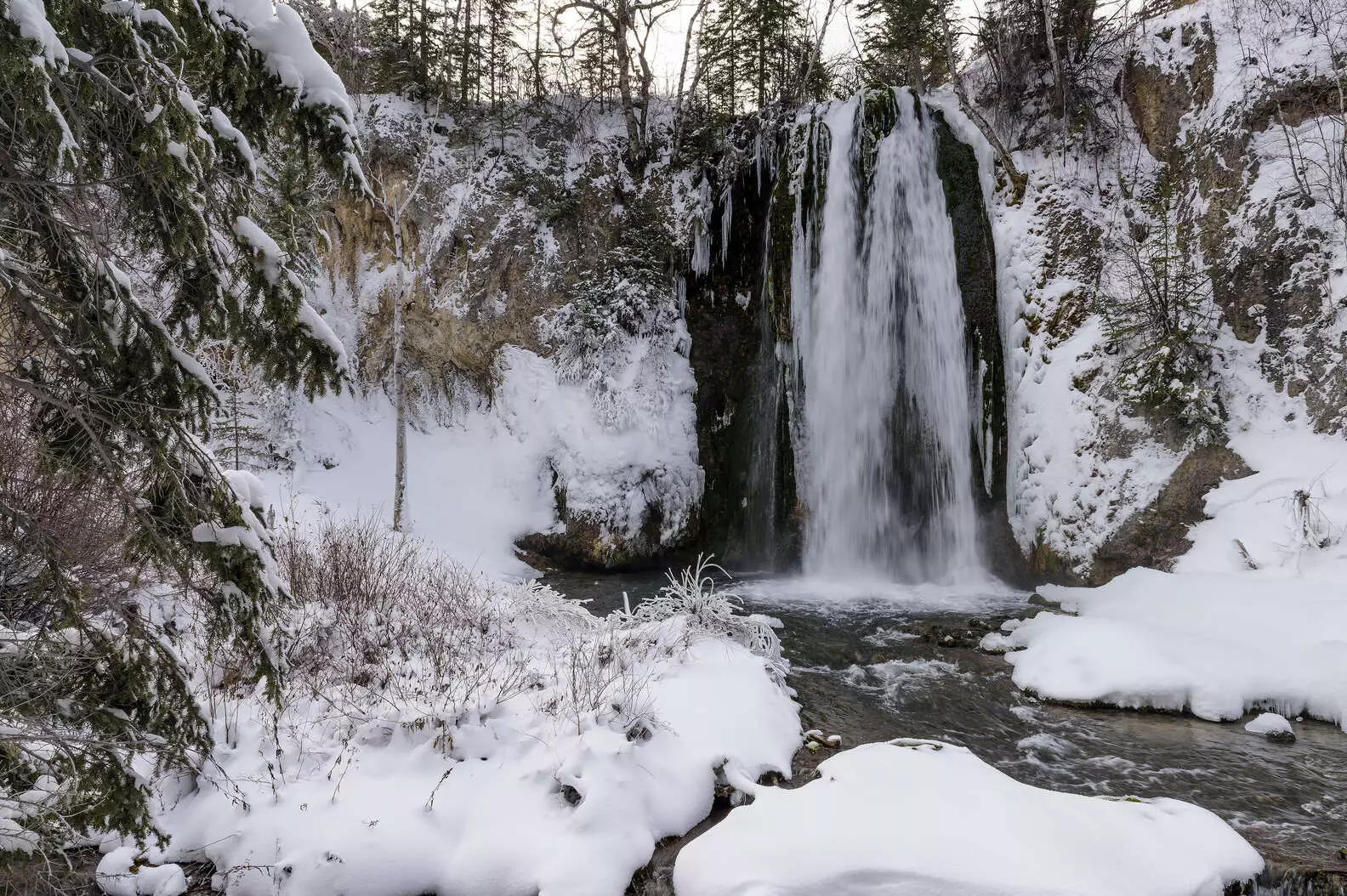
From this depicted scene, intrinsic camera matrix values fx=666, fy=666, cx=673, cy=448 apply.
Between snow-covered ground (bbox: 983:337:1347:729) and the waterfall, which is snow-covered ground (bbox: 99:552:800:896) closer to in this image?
snow-covered ground (bbox: 983:337:1347:729)

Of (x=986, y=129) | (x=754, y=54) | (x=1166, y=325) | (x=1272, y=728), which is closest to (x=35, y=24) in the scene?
(x=1272, y=728)

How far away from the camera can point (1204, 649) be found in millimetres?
6086

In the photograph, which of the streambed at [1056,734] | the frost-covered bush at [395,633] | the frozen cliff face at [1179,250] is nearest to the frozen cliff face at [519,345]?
the frost-covered bush at [395,633]

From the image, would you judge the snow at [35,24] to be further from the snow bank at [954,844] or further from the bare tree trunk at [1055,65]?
the bare tree trunk at [1055,65]

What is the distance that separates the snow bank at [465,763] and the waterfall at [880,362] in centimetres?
632

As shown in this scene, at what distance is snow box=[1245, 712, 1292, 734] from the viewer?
518 centimetres

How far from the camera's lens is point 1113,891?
9.73ft

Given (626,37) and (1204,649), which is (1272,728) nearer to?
(1204,649)

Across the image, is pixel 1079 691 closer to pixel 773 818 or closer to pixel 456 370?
pixel 773 818

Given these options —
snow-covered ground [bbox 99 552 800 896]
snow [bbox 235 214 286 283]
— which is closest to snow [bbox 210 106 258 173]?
snow [bbox 235 214 286 283]

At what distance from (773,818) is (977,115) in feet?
44.8

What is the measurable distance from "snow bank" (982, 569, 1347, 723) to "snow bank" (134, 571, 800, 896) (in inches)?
114

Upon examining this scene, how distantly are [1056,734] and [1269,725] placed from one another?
1627mm

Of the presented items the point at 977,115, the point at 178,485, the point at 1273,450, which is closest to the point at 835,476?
the point at 1273,450
